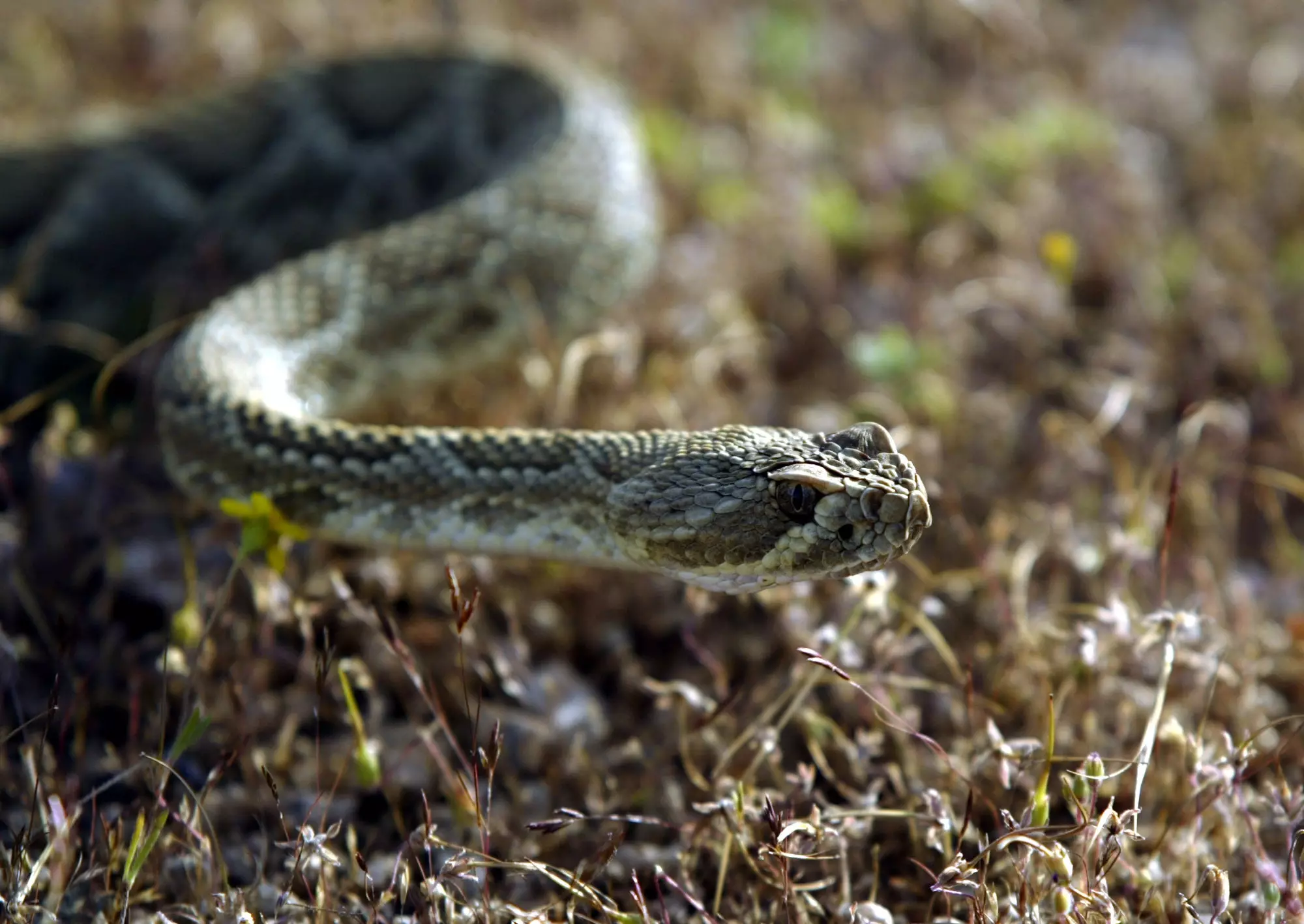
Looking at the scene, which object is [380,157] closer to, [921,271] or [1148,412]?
[921,271]

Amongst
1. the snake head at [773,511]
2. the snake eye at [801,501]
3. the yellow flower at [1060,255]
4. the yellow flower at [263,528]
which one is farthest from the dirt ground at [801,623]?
the snake eye at [801,501]

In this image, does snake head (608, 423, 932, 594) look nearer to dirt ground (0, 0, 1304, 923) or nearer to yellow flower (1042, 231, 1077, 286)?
dirt ground (0, 0, 1304, 923)

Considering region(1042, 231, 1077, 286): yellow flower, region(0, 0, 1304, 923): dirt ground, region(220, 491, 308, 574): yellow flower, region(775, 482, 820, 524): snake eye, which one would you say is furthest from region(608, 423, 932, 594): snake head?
region(1042, 231, 1077, 286): yellow flower

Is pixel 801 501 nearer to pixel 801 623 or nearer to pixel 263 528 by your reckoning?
pixel 801 623

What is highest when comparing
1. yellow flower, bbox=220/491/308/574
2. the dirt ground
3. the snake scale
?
the snake scale

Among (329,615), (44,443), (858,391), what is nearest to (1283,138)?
(858,391)

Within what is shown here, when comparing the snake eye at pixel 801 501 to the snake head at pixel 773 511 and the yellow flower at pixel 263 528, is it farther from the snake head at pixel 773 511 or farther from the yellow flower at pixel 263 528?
the yellow flower at pixel 263 528
